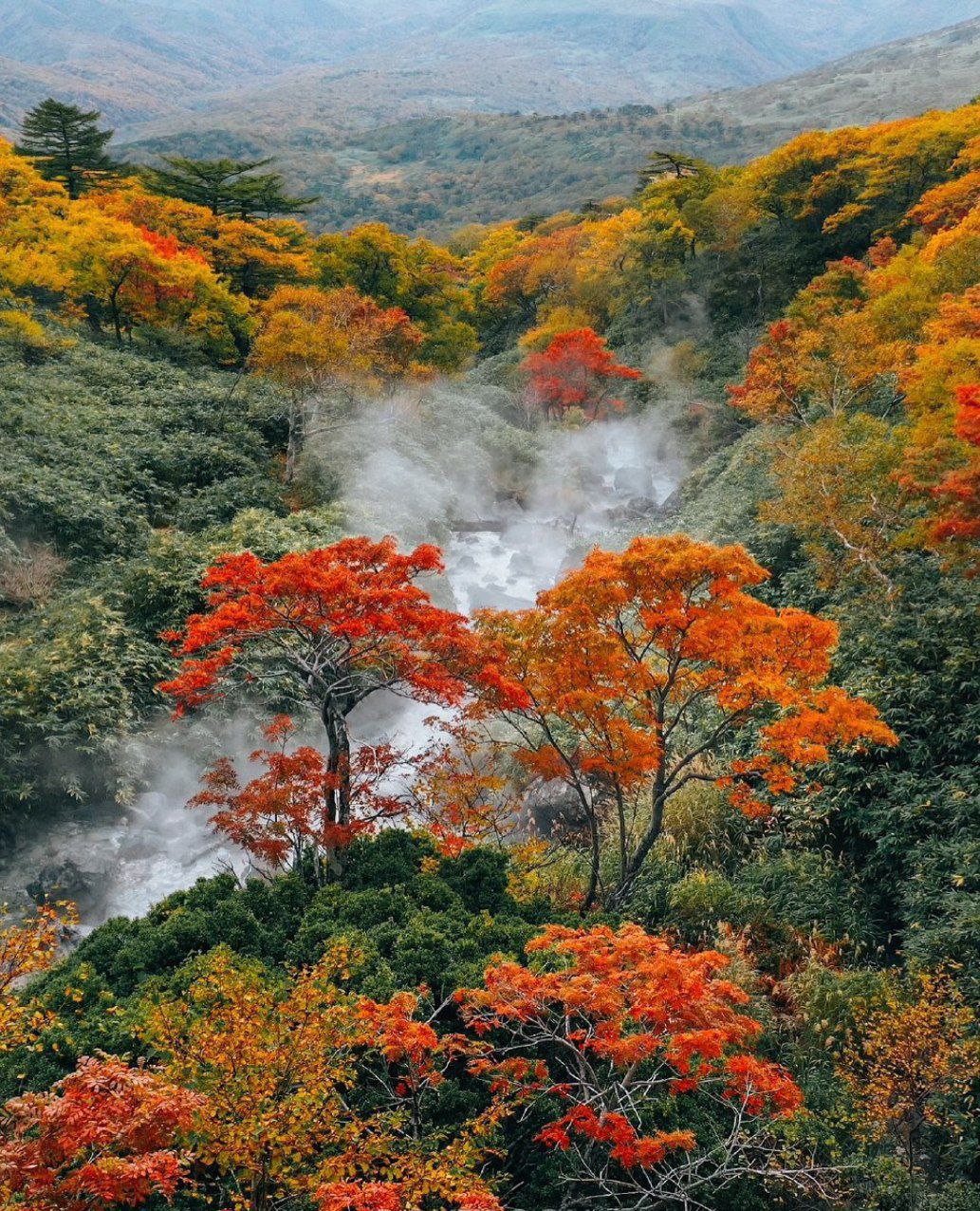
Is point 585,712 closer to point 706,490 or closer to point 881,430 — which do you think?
point 881,430

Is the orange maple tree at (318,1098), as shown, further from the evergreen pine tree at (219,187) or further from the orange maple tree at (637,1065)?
the evergreen pine tree at (219,187)

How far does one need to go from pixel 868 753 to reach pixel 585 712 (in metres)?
5.15

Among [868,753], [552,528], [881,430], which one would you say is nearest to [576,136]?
[552,528]

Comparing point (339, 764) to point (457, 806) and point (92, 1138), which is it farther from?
point (92, 1138)

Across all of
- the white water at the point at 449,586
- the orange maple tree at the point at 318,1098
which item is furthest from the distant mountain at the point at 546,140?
the orange maple tree at the point at 318,1098

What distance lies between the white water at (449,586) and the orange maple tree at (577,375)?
1.37m

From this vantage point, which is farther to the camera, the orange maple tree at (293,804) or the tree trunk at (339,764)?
the tree trunk at (339,764)

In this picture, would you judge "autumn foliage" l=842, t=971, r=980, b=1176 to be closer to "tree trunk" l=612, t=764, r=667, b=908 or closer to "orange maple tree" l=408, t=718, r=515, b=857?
"tree trunk" l=612, t=764, r=667, b=908

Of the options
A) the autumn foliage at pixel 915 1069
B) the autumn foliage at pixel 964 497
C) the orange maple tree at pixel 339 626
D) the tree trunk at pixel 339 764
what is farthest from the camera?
the autumn foliage at pixel 964 497

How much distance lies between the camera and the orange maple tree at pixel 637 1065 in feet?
19.8

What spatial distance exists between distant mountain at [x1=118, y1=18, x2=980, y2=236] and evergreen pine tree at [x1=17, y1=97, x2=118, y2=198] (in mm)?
56704

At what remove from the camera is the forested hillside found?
6.35 m

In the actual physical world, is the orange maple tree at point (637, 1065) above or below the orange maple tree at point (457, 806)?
above

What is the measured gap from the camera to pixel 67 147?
38.7 meters
